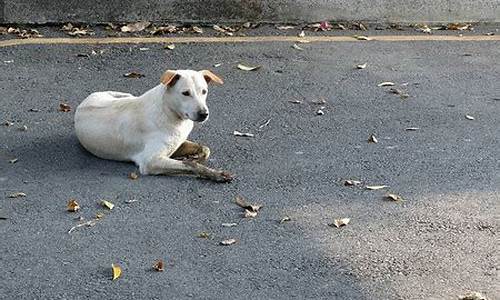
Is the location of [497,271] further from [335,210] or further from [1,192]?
[1,192]

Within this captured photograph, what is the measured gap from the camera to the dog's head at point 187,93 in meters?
6.74

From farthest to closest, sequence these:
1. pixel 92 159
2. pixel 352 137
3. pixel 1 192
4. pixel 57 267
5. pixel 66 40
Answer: pixel 66 40, pixel 352 137, pixel 92 159, pixel 1 192, pixel 57 267

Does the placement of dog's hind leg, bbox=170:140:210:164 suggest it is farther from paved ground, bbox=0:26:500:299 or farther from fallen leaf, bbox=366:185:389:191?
fallen leaf, bbox=366:185:389:191

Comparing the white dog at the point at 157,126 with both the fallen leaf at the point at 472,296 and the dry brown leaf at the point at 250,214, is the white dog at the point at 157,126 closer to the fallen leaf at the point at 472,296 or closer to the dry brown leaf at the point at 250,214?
the dry brown leaf at the point at 250,214

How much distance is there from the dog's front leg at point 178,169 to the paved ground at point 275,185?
0.22 ft

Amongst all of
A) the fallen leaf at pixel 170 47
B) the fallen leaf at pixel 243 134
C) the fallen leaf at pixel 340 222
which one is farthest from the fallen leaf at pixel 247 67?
the fallen leaf at pixel 340 222

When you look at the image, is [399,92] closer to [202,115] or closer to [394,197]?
[394,197]

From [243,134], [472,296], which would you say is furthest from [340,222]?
[243,134]

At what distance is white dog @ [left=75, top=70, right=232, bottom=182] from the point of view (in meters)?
6.78

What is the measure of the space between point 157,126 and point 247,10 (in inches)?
146

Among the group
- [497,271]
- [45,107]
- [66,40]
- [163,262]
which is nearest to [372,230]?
[497,271]

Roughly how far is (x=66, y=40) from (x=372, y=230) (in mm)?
4513

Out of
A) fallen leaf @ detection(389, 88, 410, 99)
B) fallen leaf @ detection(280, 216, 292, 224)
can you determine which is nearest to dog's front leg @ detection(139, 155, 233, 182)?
fallen leaf @ detection(280, 216, 292, 224)

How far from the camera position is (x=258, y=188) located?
6.67 metres
